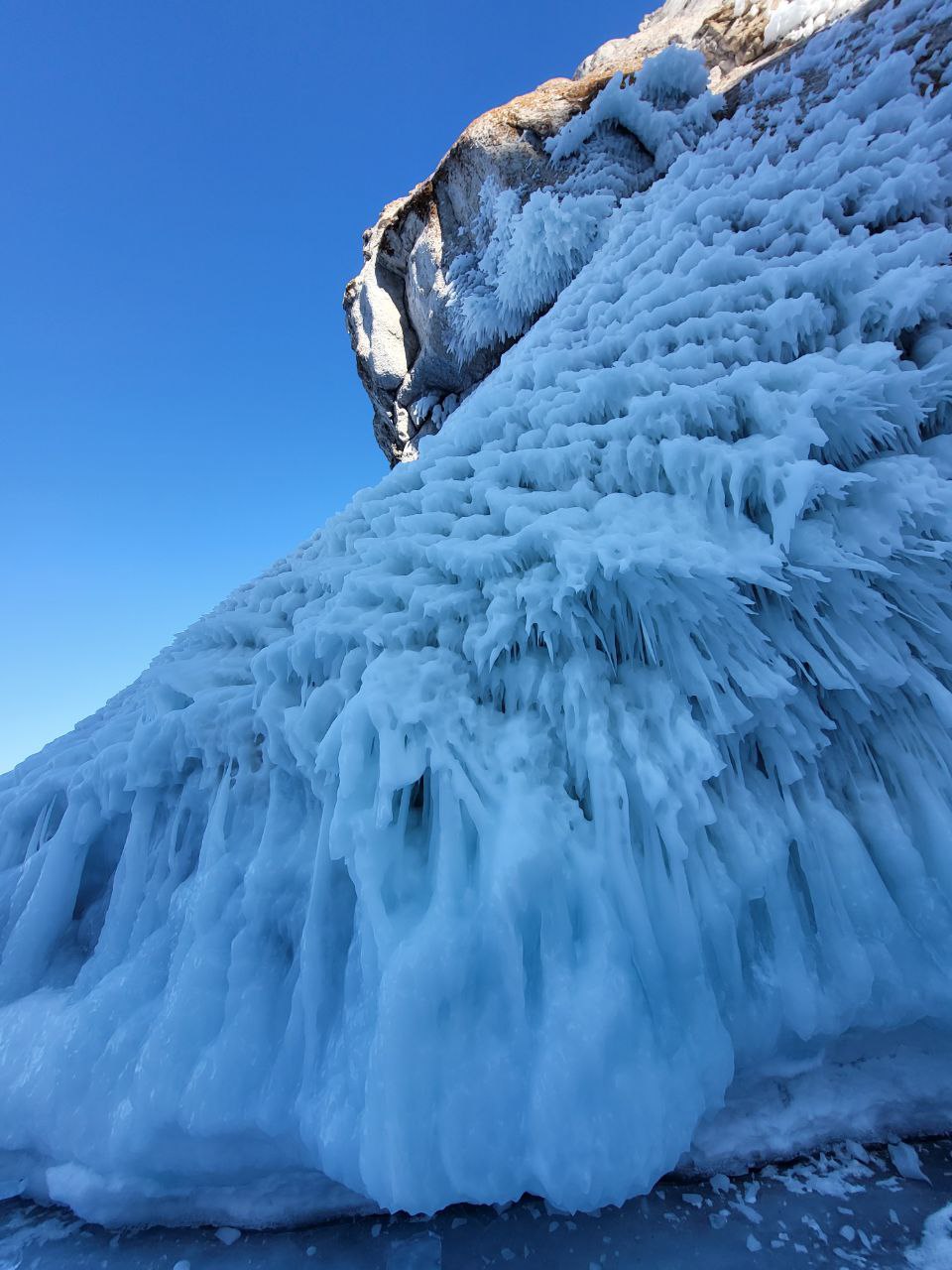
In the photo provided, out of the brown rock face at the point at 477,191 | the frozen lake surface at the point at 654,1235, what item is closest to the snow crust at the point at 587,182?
the brown rock face at the point at 477,191

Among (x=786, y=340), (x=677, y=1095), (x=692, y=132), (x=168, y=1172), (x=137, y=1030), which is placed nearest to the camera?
(x=677, y=1095)

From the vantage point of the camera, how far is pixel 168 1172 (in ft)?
7.34

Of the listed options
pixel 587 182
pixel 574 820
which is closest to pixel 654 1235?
pixel 574 820

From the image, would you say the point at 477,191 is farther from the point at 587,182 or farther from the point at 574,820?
the point at 574,820

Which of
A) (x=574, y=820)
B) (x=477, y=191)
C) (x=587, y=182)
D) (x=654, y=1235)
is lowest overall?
(x=654, y=1235)

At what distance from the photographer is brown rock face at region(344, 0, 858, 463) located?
6234 mm

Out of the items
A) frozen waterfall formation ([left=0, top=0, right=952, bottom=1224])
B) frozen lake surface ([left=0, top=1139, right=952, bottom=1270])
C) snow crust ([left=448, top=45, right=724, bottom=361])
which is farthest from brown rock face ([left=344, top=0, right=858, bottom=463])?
frozen lake surface ([left=0, top=1139, right=952, bottom=1270])

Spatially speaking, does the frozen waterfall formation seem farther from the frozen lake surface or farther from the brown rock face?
the brown rock face

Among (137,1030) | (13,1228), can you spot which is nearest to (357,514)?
(137,1030)

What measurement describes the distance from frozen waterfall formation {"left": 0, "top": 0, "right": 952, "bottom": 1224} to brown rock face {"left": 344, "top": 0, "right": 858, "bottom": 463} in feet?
10.9

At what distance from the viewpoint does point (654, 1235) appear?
2014 mm

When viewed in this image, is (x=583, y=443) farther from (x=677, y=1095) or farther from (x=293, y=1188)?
(x=293, y=1188)

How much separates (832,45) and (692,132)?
54.5 inches

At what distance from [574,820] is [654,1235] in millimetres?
1477
